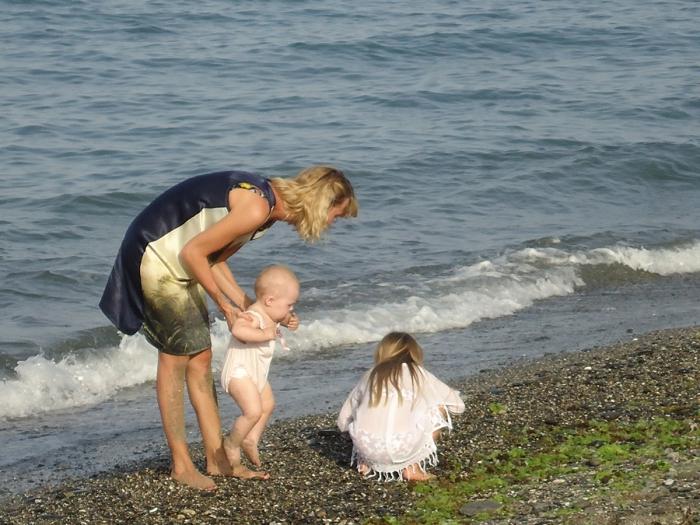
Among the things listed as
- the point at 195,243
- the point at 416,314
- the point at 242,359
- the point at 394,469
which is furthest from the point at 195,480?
the point at 416,314

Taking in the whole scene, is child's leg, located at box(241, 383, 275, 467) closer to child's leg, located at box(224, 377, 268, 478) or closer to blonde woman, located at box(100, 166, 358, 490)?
child's leg, located at box(224, 377, 268, 478)

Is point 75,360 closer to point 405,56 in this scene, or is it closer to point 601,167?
point 601,167

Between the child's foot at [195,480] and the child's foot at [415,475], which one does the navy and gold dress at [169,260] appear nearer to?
the child's foot at [195,480]

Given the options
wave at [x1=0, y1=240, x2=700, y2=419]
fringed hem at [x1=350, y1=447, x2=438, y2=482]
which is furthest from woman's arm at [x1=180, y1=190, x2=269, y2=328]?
wave at [x1=0, y1=240, x2=700, y2=419]

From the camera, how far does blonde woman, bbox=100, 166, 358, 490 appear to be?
4984 millimetres

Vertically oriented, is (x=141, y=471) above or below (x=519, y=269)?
above

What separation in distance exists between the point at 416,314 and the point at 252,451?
4.53 metres

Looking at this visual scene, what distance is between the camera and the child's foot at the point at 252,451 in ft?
18.4

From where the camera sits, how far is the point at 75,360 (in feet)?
29.0

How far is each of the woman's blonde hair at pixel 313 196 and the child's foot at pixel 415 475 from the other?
4.14 ft

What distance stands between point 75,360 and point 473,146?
8719mm

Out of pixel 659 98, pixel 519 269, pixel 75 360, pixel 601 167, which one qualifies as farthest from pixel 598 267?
pixel 659 98

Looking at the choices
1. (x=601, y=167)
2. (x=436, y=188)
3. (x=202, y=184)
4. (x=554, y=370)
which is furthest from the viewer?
(x=601, y=167)

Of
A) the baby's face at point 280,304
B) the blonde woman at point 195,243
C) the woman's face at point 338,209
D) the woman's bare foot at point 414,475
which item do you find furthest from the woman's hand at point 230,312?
the woman's bare foot at point 414,475
